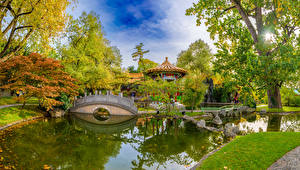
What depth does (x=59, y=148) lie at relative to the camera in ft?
26.7

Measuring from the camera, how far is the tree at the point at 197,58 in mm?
33469

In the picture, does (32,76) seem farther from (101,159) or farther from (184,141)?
(184,141)

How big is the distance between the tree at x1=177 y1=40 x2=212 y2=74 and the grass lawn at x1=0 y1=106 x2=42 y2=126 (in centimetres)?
2588

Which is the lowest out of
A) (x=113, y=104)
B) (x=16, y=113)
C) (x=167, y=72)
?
(x=16, y=113)

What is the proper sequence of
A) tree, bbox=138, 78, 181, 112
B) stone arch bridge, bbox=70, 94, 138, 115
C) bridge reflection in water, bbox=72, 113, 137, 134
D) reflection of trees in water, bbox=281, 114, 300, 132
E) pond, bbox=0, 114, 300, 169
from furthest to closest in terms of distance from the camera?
stone arch bridge, bbox=70, 94, 138, 115 < tree, bbox=138, 78, 181, 112 < bridge reflection in water, bbox=72, 113, 137, 134 < reflection of trees in water, bbox=281, 114, 300, 132 < pond, bbox=0, 114, 300, 169

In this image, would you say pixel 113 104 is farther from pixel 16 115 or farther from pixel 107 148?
pixel 107 148

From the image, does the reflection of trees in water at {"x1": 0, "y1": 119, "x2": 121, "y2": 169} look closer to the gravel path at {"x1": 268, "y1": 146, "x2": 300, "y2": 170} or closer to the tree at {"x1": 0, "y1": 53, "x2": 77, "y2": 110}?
the tree at {"x1": 0, "y1": 53, "x2": 77, "y2": 110}

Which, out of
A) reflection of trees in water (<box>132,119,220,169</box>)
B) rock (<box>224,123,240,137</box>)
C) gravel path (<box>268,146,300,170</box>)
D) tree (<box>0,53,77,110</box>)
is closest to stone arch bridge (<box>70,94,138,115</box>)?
tree (<box>0,53,77,110</box>)

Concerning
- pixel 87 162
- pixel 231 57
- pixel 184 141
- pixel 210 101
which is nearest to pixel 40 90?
pixel 87 162

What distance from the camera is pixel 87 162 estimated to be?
6.61 meters

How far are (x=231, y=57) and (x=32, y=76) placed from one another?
1405cm

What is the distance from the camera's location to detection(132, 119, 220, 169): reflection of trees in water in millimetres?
7004

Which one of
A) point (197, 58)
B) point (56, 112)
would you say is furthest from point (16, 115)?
point (197, 58)

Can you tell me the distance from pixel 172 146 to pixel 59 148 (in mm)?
5529
